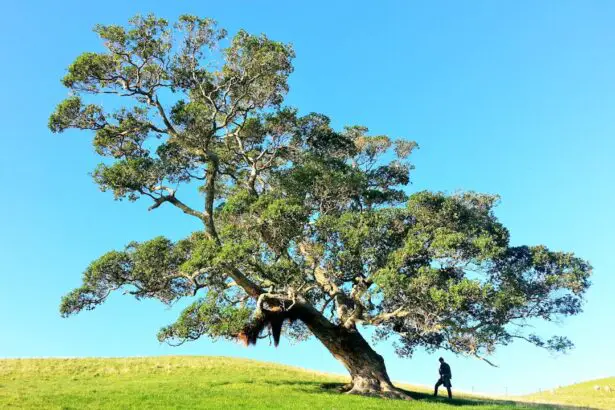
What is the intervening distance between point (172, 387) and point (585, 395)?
28.2 meters

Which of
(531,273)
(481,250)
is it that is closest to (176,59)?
(481,250)

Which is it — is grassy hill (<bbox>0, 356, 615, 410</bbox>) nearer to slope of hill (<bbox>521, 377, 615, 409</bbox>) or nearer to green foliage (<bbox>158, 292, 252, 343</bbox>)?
green foliage (<bbox>158, 292, 252, 343</bbox>)

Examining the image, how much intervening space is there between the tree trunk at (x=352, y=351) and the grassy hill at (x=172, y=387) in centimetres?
146

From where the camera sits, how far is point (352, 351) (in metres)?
25.1

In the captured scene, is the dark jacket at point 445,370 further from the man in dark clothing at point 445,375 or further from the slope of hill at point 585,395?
the slope of hill at point 585,395

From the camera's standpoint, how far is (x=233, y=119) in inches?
994

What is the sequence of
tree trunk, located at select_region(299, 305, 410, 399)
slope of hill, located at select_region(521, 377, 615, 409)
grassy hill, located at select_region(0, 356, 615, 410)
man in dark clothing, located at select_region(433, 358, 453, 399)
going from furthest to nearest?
slope of hill, located at select_region(521, 377, 615, 409), man in dark clothing, located at select_region(433, 358, 453, 399), tree trunk, located at select_region(299, 305, 410, 399), grassy hill, located at select_region(0, 356, 615, 410)

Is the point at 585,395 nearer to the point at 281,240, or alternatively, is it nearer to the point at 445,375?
the point at 445,375

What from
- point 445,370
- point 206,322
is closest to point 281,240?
point 206,322

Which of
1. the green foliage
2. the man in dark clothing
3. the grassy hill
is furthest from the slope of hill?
the green foliage

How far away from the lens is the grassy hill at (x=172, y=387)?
19609 mm

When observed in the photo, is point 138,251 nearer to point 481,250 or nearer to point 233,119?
point 233,119

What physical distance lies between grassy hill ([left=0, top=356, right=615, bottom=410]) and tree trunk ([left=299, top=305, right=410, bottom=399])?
146cm

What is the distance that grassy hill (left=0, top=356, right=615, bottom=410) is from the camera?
64.3 ft
